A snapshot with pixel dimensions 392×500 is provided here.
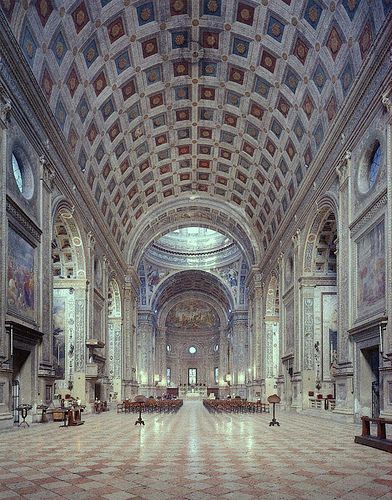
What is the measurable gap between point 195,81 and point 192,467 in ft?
73.3

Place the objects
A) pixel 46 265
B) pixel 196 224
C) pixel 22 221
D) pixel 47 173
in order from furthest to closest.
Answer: pixel 196 224
pixel 47 173
pixel 46 265
pixel 22 221

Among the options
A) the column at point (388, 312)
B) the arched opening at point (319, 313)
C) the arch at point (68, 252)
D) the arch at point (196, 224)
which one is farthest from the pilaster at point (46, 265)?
the arch at point (196, 224)

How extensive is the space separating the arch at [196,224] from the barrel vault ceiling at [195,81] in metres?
5.20

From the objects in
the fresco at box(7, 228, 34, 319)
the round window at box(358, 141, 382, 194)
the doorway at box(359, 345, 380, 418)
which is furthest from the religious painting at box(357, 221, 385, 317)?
the fresco at box(7, 228, 34, 319)

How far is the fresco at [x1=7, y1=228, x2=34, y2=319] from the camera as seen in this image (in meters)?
17.1

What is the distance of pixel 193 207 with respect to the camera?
1709 inches

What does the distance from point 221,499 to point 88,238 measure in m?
23.2

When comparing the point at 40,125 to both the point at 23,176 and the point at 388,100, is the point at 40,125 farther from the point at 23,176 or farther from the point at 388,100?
the point at 388,100

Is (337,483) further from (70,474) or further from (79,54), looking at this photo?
(79,54)

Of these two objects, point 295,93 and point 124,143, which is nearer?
point 295,93

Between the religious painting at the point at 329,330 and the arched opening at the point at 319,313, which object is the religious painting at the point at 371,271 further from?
the religious painting at the point at 329,330

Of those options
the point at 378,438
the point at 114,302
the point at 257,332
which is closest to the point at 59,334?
the point at 114,302

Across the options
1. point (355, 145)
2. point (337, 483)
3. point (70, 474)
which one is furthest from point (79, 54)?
point (337, 483)

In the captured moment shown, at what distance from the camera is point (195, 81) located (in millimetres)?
28000
